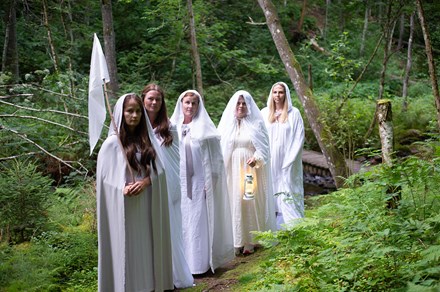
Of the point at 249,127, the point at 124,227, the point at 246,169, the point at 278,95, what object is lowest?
the point at 124,227

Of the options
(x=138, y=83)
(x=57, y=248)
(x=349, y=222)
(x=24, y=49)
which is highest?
(x=24, y=49)

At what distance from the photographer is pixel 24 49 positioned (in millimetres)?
18969

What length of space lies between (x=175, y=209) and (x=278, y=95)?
2947mm

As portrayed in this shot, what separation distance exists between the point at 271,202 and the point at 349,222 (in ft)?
8.76

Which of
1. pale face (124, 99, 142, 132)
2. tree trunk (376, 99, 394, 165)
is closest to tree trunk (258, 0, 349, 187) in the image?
tree trunk (376, 99, 394, 165)

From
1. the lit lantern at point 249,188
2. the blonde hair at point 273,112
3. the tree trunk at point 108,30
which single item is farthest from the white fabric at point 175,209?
the tree trunk at point 108,30

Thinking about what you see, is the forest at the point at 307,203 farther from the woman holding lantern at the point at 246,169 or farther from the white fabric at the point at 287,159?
the white fabric at the point at 287,159

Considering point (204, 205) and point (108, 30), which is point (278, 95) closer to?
point (204, 205)

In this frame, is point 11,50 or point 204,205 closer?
point 204,205

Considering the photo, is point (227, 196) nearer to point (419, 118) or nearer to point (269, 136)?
point (269, 136)

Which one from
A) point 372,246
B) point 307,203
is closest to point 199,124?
point 372,246

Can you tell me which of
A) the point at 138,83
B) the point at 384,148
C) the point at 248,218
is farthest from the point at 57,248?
the point at 138,83

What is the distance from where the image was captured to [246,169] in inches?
289

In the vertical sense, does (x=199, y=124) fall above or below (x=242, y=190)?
above
